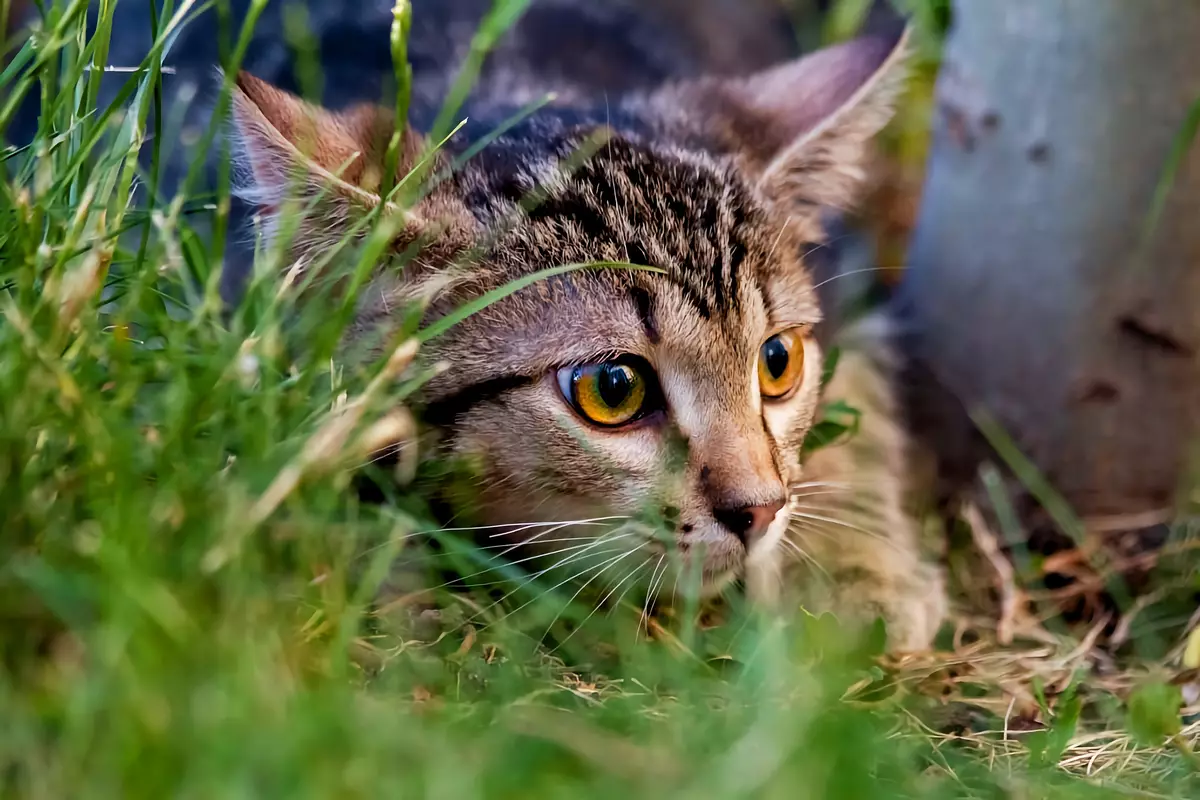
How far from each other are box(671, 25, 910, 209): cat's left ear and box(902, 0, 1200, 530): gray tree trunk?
243 mm

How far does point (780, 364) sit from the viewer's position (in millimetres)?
1455

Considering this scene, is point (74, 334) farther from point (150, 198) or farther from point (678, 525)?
point (678, 525)

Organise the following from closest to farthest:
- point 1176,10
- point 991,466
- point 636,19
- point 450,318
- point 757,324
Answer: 1. point 450,318
2. point 757,324
3. point 1176,10
4. point 991,466
5. point 636,19

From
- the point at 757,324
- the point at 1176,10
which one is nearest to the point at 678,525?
the point at 757,324

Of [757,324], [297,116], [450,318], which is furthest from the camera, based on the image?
[757,324]

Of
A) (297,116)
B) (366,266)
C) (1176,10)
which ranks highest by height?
(1176,10)

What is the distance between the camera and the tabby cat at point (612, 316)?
1262 mm

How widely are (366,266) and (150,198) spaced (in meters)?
0.41

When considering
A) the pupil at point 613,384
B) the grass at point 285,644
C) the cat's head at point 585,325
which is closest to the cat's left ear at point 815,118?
the cat's head at point 585,325

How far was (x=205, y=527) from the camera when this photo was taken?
0.87 meters

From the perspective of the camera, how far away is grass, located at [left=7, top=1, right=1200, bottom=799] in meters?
0.74

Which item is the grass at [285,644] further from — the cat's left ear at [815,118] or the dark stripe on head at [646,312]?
the cat's left ear at [815,118]

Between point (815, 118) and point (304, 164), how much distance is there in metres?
0.82

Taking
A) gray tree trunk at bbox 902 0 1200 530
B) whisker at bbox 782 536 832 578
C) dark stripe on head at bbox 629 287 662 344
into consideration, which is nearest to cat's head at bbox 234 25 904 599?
dark stripe on head at bbox 629 287 662 344
